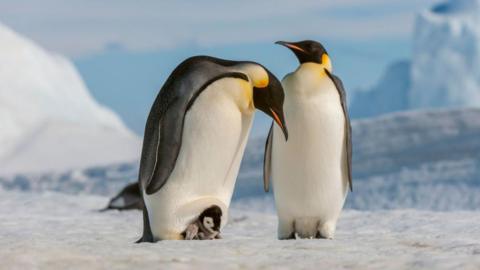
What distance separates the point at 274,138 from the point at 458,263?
5.81 ft

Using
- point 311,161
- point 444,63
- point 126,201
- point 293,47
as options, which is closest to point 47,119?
point 444,63

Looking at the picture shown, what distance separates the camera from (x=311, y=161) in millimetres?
4695

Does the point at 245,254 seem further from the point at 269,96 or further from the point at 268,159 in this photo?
the point at 268,159

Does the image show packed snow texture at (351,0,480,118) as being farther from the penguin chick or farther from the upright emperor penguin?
the penguin chick

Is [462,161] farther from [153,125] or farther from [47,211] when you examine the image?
[153,125]

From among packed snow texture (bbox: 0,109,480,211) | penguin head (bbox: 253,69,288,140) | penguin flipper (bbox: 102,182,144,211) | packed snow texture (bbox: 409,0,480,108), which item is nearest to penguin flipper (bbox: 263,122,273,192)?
penguin head (bbox: 253,69,288,140)

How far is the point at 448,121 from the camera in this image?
1944 cm

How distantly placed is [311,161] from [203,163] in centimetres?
81

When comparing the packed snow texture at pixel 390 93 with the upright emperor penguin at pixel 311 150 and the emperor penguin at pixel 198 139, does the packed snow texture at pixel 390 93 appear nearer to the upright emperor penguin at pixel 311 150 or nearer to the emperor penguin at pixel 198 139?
the upright emperor penguin at pixel 311 150

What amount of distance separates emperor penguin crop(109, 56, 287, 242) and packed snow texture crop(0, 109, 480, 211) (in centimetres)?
1126

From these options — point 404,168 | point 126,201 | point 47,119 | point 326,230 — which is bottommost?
point 47,119

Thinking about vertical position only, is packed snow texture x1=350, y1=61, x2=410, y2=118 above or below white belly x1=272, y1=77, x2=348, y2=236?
below

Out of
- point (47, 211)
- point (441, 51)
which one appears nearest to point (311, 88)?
point (47, 211)

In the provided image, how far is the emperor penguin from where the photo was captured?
411 cm
